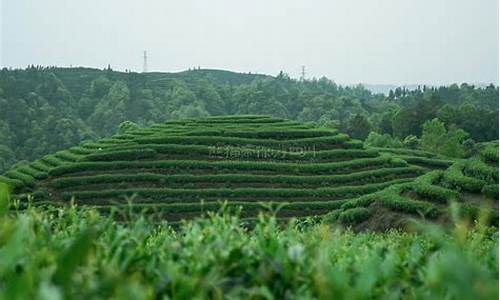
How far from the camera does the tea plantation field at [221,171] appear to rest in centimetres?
2620

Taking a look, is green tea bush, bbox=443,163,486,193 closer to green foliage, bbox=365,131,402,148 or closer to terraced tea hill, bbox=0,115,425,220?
terraced tea hill, bbox=0,115,425,220

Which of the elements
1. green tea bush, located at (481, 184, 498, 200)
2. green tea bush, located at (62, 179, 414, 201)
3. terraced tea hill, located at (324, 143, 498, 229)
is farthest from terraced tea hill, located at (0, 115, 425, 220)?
green tea bush, located at (481, 184, 498, 200)

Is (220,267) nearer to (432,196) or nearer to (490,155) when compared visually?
(432,196)

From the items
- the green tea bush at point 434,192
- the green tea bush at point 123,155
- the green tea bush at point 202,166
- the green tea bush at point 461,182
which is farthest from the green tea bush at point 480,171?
the green tea bush at point 123,155

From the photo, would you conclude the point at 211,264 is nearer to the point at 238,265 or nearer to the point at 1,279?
the point at 238,265

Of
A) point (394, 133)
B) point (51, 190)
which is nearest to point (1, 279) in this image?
point (51, 190)

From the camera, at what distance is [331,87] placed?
110438mm

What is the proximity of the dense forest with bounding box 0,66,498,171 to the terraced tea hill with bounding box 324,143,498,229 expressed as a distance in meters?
23.4

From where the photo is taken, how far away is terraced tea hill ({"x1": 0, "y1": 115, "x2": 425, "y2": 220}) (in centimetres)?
2634

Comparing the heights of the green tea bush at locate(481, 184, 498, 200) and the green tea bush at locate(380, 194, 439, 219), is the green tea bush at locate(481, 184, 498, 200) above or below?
above

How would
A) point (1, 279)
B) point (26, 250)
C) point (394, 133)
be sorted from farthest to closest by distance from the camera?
point (394, 133)
point (26, 250)
point (1, 279)

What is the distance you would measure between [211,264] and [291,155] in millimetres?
28740

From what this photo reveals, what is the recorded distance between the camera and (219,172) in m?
28.4

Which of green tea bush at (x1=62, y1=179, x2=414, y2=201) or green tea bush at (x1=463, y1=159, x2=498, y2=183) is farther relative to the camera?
green tea bush at (x1=62, y1=179, x2=414, y2=201)
